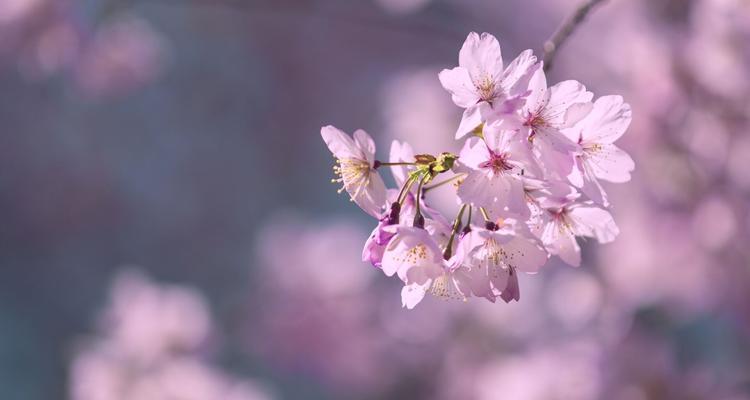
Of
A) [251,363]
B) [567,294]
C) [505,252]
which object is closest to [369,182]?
[505,252]

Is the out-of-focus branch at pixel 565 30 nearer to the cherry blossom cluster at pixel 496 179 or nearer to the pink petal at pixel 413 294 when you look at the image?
the cherry blossom cluster at pixel 496 179

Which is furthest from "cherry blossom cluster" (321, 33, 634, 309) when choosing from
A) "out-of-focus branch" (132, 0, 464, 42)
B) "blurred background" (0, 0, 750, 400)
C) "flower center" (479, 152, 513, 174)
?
"out-of-focus branch" (132, 0, 464, 42)

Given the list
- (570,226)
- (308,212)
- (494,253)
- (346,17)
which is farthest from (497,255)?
(308,212)

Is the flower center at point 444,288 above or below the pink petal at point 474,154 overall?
below

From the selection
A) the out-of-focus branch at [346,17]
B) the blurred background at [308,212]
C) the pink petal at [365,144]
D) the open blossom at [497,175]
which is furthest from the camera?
the blurred background at [308,212]

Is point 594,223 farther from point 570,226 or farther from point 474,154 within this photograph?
point 474,154

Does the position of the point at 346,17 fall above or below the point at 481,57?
above

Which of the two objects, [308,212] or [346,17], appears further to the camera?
[308,212]

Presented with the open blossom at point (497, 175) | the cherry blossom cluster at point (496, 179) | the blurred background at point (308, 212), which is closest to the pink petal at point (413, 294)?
the cherry blossom cluster at point (496, 179)
